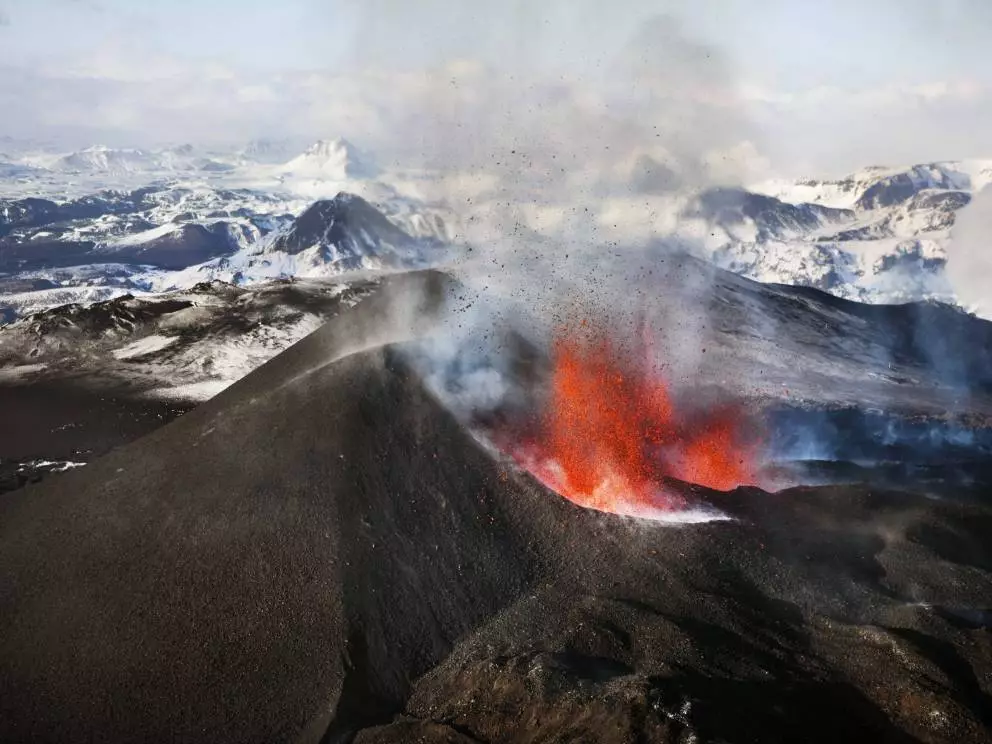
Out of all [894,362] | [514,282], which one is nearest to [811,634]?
[514,282]

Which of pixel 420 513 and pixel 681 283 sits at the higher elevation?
pixel 681 283

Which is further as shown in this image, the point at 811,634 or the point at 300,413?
the point at 300,413

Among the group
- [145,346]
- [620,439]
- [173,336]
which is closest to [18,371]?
[145,346]

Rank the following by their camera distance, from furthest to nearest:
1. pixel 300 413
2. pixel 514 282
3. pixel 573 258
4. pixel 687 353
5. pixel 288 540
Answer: pixel 573 258 → pixel 514 282 → pixel 687 353 → pixel 300 413 → pixel 288 540

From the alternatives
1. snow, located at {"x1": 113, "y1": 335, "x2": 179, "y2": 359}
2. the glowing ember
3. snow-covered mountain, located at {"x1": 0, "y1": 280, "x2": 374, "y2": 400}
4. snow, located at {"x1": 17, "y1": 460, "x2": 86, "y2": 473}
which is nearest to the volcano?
the glowing ember

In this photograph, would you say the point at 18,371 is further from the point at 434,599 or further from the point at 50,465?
the point at 434,599

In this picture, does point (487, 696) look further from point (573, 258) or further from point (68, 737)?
point (573, 258)

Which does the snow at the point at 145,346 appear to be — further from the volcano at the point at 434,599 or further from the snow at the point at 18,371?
the volcano at the point at 434,599
